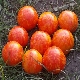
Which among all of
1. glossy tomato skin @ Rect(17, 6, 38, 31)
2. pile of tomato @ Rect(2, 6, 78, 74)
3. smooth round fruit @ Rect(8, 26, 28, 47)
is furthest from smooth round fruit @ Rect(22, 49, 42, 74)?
glossy tomato skin @ Rect(17, 6, 38, 31)

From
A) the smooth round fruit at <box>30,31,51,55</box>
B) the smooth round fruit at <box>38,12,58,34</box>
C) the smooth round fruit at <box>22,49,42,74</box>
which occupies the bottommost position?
the smooth round fruit at <box>22,49,42,74</box>

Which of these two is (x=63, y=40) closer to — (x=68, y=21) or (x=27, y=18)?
(x=68, y=21)

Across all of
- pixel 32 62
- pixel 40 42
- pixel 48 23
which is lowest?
pixel 32 62

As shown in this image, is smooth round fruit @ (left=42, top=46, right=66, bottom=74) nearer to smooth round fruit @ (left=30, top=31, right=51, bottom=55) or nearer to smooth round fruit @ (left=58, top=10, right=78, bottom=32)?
smooth round fruit @ (left=30, top=31, right=51, bottom=55)

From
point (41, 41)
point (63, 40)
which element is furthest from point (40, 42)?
point (63, 40)

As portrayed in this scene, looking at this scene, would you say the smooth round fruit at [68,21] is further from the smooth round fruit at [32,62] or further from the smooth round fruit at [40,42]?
the smooth round fruit at [32,62]

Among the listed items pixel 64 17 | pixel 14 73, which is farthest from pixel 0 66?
pixel 64 17

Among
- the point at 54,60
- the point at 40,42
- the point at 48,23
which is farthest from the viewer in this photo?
the point at 48,23

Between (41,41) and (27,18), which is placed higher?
(27,18)
